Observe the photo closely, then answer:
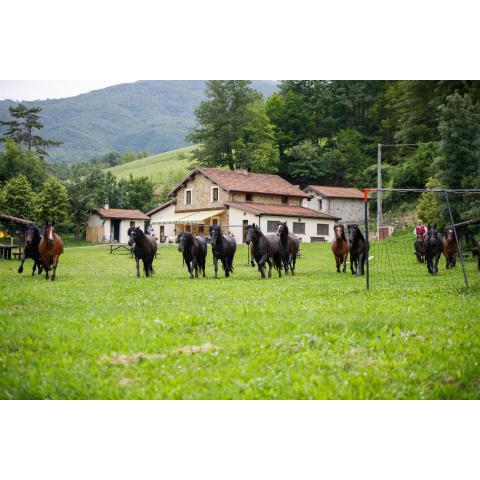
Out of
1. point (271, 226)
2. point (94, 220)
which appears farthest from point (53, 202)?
point (271, 226)

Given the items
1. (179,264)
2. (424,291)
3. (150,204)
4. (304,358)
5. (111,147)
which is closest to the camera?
(304,358)

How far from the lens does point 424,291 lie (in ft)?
38.7

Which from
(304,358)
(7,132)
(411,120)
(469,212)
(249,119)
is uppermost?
(249,119)

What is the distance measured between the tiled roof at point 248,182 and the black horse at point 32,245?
28.9 metres

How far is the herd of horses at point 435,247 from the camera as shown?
674 inches

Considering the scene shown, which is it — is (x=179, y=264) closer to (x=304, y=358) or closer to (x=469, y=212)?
(x=469, y=212)

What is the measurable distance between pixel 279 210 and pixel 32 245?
2978 centimetres

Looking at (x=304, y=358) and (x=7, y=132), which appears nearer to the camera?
(x=304, y=358)

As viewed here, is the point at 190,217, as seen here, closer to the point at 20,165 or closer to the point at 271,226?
the point at 271,226

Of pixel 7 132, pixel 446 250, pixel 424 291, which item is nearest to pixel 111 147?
pixel 7 132

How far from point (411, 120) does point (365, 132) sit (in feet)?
42.0

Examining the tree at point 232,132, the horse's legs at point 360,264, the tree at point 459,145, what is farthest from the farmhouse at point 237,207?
the horse's legs at point 360,264

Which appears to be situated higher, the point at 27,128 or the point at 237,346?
the point at 27,128

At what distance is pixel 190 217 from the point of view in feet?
143
